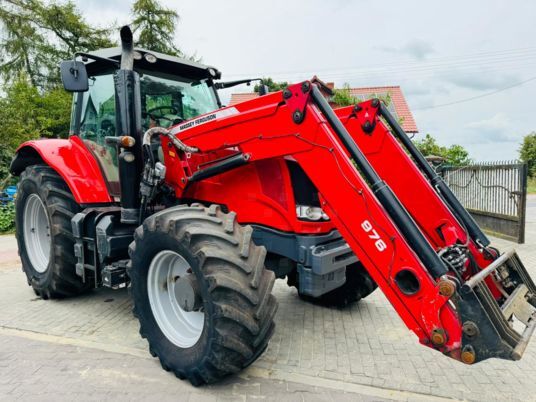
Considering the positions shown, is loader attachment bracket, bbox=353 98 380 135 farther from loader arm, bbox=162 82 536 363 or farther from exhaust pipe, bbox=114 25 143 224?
exhaust pipe, bbox=114 25 143 224

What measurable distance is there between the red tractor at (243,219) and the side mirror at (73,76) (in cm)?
1

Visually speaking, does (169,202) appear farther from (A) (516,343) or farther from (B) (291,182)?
(A) (516,343)

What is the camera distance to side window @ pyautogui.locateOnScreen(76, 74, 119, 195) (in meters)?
4.28

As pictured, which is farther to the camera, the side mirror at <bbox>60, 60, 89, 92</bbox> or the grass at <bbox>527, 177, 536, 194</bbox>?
the grass at <bbox>527, 177, 536, 194</bbox>

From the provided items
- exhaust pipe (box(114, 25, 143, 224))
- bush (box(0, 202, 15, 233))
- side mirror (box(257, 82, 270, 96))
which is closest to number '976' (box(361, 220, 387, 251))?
exhaust pipe (box(114, 25, 143, 224))

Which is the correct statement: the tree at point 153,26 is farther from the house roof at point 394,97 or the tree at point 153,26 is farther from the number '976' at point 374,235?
the number '976' at point 374,235

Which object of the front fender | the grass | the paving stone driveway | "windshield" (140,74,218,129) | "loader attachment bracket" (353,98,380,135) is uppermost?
"windshield" (140,74,218,129)

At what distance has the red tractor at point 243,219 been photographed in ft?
8.16

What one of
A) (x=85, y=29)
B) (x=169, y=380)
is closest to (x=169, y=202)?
(x=169, y=380)

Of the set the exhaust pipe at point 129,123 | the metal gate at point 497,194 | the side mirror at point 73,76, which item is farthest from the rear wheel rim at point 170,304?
the metal gate at point 497,194

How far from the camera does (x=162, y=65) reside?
4.23 metres

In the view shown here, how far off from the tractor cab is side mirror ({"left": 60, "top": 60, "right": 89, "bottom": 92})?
444 mm

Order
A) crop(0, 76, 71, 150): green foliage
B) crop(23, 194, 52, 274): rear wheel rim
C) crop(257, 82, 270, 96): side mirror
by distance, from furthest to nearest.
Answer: crop(0, 76, 71, 150): green foliage → crop(23, 194, 52, 274): rear wheel rim → crop(257, 82, 270, 96): side mirror

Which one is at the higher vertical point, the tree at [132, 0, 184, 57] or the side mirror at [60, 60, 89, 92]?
the tree at [132, 0, 184, 57]
